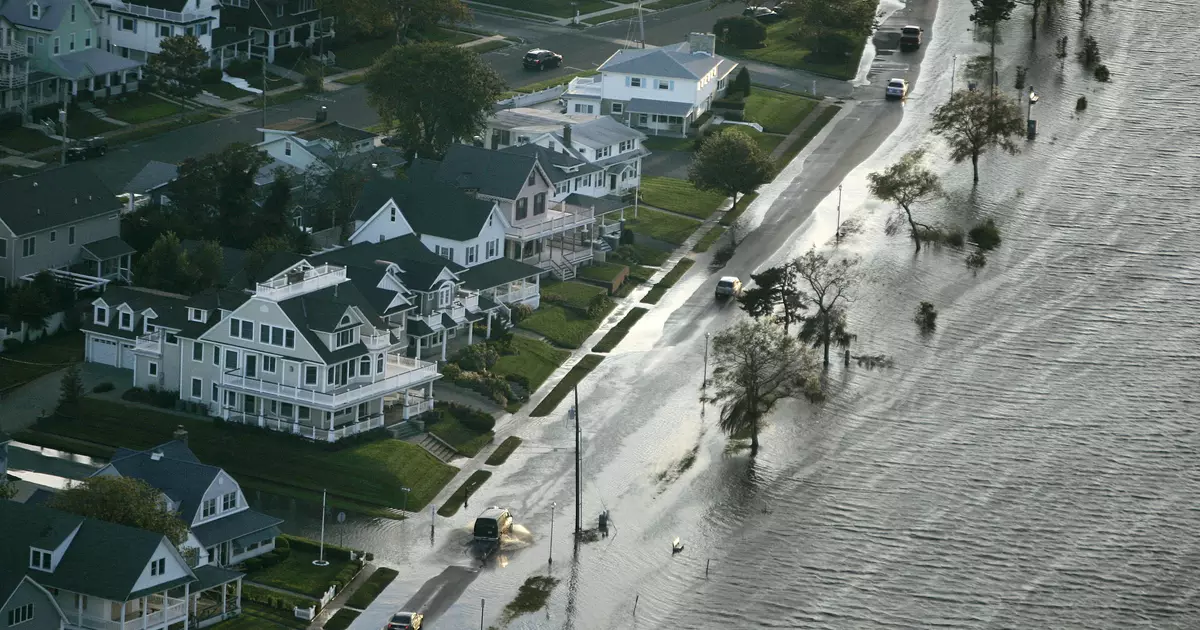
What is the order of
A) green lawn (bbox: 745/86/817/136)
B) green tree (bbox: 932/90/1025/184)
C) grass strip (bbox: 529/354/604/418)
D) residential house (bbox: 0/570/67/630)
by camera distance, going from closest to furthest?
residential house (bbox: 0/570/67/630)
grass strip (bbox: 529/354/604/418)
green tree (bbox: 932/90/1025/184)
green lawn (bbox: 745/86/817/136)

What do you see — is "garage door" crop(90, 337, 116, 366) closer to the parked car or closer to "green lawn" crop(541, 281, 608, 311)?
"green lawn" crop(541, 281, 608, 311)

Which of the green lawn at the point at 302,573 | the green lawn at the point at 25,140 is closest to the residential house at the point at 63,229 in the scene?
the green lawn at the point at 25,140

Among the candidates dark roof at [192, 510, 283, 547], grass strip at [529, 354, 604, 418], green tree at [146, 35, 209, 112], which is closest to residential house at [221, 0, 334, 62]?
green tree at [146, 35, 209, 112]

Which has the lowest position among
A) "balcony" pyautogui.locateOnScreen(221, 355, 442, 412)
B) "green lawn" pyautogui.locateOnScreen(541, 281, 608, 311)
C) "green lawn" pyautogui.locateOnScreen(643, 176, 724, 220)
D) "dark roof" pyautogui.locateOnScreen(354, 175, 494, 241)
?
"green lawn" pyautogui.locateOnScreen(541, 281, 608, 311)

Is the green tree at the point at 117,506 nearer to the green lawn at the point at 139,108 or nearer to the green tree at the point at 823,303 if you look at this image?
the green tree at the point at 823,303

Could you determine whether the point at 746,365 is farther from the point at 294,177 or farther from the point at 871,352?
the point at 294,177

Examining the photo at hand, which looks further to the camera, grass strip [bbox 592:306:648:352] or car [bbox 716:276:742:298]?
car [bbox 716:276:742:298]
